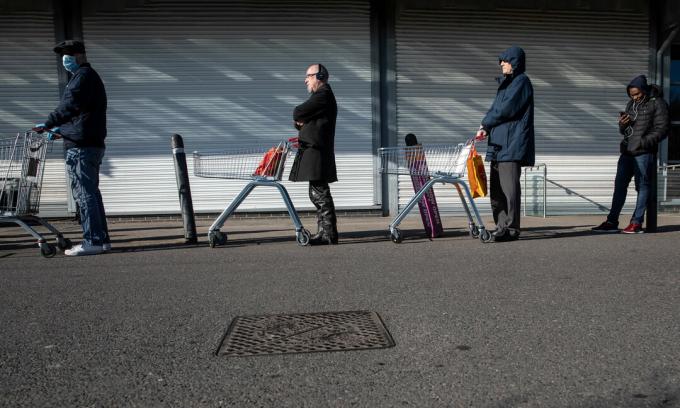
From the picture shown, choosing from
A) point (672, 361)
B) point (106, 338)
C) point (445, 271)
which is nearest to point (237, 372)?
point (106, 338)

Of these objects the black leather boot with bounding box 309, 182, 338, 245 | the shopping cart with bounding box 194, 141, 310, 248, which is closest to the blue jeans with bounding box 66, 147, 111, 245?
the shopping cart with bounding box 194, 141, 310, 248

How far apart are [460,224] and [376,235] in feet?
6.82

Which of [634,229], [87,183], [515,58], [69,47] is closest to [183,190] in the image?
[87,183]

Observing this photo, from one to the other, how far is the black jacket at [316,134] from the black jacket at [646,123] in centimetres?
401

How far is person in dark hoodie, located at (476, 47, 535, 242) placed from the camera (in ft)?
20.8

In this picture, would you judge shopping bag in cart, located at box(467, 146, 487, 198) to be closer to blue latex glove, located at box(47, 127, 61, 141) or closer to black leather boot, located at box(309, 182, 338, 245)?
black leather boot, located at box(309, 182, 338, 245)

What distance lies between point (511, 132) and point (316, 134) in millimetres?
2177

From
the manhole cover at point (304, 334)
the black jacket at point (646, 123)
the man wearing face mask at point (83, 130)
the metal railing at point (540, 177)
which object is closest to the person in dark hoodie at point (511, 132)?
the black jacket at point (646, 123)

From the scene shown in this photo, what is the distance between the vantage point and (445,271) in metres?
Result: 4.80

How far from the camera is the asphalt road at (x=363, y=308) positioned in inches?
90.4

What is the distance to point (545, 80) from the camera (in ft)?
36.1

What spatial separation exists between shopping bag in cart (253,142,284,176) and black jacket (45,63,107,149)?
5.47ft

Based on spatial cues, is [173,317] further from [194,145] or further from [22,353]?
[194,145]

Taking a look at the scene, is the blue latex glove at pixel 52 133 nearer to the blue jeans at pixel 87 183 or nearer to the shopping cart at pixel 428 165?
the blue jeans at pixel 87 183
